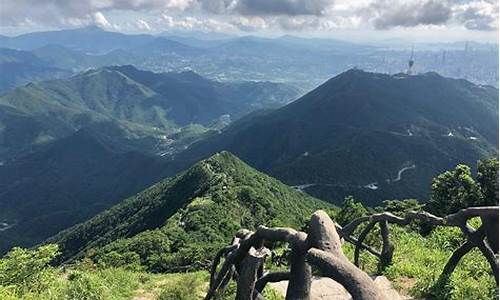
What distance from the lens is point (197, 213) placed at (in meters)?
109

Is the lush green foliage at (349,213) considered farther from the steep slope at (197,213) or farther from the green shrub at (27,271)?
the green shrub at (27,271)

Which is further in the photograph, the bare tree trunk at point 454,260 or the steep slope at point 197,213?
the steep slope at point 197,213

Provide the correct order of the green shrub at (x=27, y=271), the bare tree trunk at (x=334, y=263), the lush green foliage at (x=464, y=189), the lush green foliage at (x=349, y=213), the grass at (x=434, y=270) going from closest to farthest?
1. the bare tree trunk at (x=334, y=263)
2. the grass at (x=434, y=270)
3. the green shrub at (x=27, y=271)
4. the lush green foliage at (x=464, y=189)
5. the lush green foliage at (x=349, y=213)

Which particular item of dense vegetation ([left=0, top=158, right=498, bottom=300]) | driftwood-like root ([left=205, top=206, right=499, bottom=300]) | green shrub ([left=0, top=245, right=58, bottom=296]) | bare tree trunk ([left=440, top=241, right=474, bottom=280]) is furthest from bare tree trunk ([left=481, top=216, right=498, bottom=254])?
green shrub ([left=0, top=245, right=58, bottom=296])

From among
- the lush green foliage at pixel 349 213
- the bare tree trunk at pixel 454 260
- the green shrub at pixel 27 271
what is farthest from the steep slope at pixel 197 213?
the bare tree trunk at pixel 454 260

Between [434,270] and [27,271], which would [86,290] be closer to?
[27,271]

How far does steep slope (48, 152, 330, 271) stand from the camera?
92.4m

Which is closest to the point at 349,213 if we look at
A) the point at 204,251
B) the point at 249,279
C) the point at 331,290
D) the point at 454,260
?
the point at 204,251

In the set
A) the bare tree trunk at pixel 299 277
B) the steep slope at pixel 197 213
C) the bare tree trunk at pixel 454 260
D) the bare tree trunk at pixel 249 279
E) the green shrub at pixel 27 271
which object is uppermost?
the bare tree trunk at pixel 299 277

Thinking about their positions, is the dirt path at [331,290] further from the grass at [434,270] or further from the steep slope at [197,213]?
the steep slope at [197,213]

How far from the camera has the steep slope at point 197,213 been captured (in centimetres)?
9244

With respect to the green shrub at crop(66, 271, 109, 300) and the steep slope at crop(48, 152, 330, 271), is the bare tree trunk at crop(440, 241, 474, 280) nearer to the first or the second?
the green shrub at crop(66, 271, 109, 300)

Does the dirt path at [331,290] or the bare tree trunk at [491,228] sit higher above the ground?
the bare tree trunk at [491,228]

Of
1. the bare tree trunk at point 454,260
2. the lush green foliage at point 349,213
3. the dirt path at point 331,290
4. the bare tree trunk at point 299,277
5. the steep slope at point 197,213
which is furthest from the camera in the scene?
the steep slope at point 197,213
